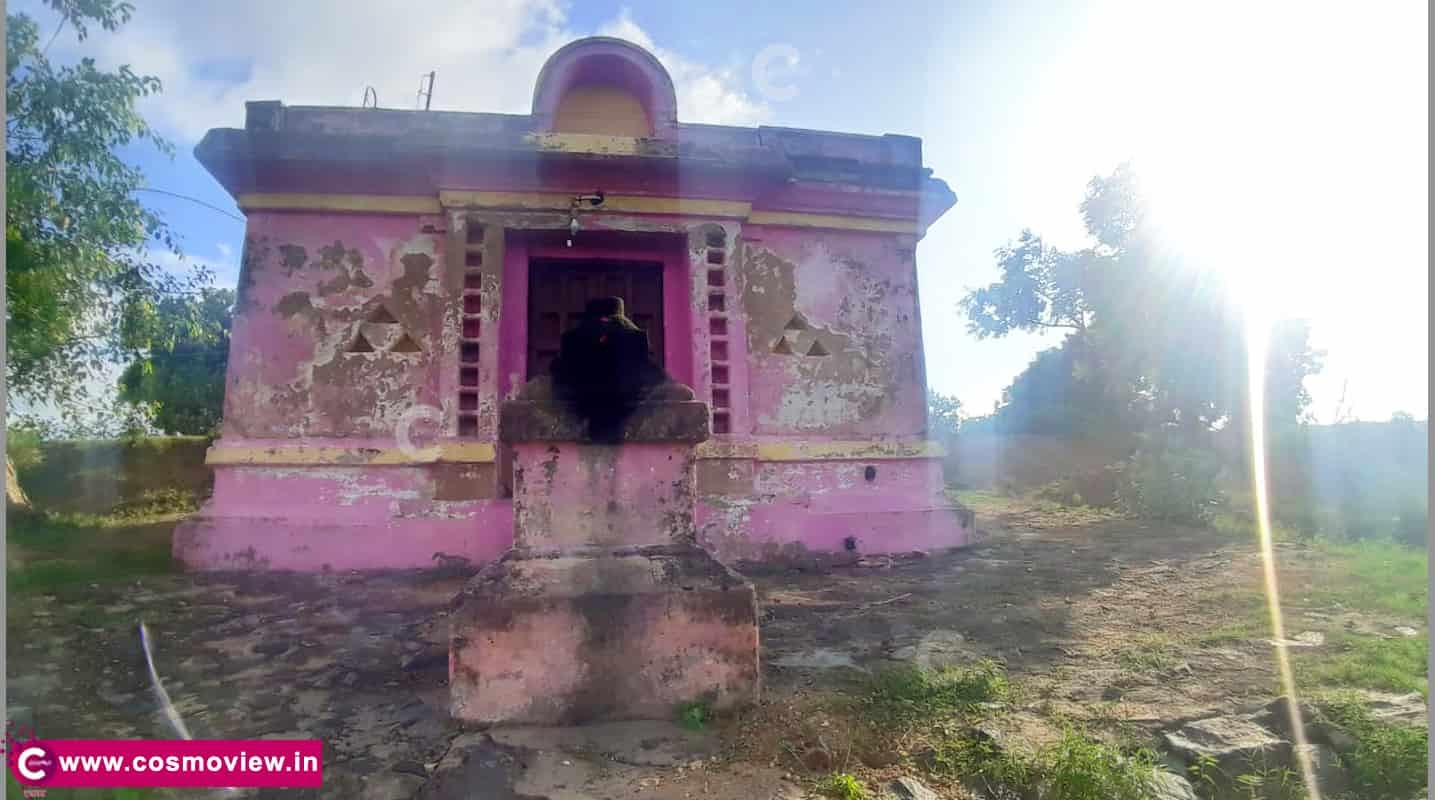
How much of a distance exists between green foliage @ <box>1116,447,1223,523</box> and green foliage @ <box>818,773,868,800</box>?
7.96 m

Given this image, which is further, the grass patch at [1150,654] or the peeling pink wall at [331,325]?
the peeling pink wall at [331,325]

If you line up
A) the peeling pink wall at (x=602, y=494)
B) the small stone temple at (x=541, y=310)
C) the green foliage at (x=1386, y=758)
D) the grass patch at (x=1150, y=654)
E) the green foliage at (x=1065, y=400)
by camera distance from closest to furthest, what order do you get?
the green foliage at (x=1386, y=758) < the peeling pink wall at (x=602, y=494) < the grass patch at (x=1150, y=654) < the small stone temple at (x=541, y=310) < the green foliage at (x=1065, y=400)

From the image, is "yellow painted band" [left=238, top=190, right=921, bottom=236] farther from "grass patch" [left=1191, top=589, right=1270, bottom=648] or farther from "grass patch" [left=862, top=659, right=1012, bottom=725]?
"grass patch" [left=862, top=659, right=1012, bottom=725]

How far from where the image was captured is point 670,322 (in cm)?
680

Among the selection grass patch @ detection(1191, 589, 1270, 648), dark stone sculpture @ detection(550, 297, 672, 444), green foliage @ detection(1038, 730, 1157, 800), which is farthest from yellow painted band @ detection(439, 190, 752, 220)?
green foliage @ detection(1038, 730, 1157, 800)

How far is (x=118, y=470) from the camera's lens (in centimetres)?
1435

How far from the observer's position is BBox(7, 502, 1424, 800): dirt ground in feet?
8.21

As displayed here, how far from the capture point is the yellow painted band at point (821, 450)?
6262 millimetres

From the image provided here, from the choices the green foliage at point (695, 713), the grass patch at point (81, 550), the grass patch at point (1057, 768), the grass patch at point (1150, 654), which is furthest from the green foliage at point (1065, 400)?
the grass patch at point (81, 550)

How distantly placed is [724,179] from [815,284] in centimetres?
131

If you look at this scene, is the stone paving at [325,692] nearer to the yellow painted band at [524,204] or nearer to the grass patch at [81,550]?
the grass patch at [81,550]

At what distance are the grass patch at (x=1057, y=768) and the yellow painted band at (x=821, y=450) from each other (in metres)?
3.76

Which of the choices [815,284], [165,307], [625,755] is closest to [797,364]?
[815,284]

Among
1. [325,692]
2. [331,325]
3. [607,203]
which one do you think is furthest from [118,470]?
[325,692]
